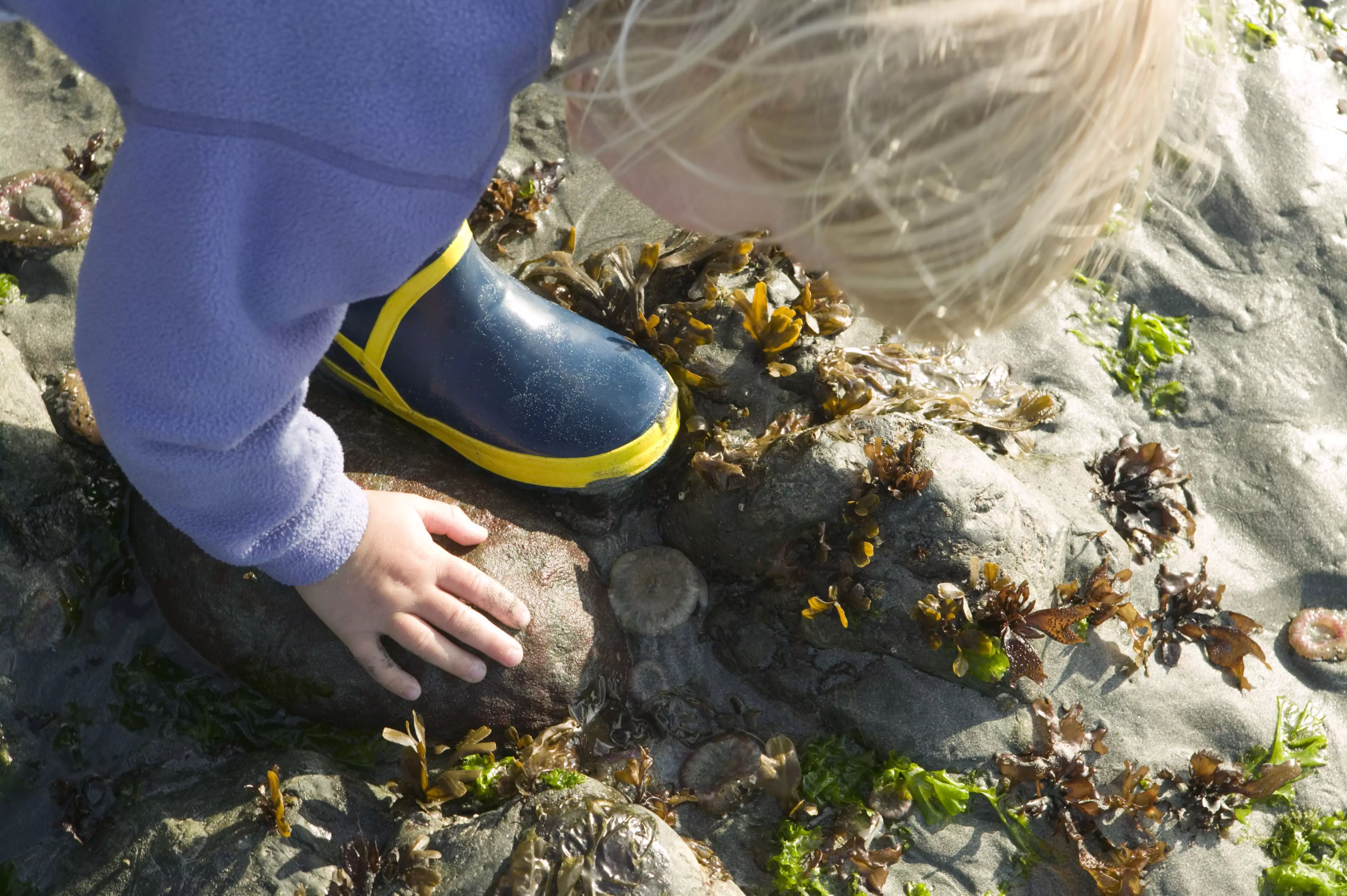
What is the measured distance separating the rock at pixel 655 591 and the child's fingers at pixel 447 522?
520 millimetres

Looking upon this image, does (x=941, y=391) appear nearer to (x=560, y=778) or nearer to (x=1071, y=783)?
(x=1071, y=783)

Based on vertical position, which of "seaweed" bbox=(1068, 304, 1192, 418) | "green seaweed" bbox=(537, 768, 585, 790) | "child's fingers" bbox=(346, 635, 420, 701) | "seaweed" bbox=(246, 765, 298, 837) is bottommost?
"seaweed" bbox=(246, 765, 298, 837)

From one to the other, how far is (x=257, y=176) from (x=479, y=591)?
1488 mm

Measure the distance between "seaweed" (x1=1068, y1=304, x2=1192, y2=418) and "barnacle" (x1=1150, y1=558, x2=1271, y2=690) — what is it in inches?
29.8

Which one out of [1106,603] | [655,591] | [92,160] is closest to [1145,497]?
[1106,603]

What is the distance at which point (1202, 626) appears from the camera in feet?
11.1

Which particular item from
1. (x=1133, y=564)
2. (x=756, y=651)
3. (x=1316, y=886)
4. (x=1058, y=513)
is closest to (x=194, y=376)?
(x=756, y=651)

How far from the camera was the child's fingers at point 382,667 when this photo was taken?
276 cm

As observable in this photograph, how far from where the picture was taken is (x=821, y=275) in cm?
376

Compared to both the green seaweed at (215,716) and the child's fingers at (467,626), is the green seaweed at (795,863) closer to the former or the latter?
the child's fingers at (467,626)

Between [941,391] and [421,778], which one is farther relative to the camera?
[941,391]

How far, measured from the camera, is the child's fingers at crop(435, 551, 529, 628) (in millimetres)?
2846

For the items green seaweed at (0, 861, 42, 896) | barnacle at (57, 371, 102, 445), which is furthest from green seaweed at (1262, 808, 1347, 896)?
barnacle at (57, 371, 102, 445)

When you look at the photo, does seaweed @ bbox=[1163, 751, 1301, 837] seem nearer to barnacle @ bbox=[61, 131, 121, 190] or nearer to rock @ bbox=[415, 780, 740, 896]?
rock @ bbox=[415, 780, 740, 896]
